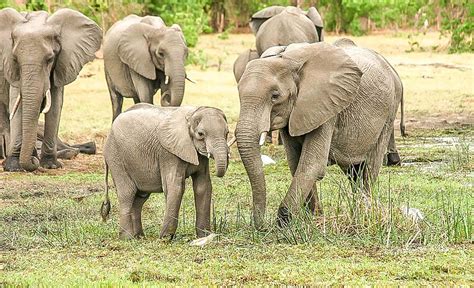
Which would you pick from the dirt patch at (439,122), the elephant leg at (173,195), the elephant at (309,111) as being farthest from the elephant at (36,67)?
the dirt patch at (439,122)

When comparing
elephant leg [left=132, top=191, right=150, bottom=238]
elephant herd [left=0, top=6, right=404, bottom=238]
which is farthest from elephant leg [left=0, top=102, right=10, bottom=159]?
elephant leg [left=132, top=191, right=150, bottom=238]

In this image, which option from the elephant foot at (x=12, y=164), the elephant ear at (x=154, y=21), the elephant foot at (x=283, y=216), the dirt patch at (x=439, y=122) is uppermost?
the elephant ear at (x=154, y=21)

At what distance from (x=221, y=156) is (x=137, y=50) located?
685 cm

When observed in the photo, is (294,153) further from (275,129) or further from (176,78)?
(176,78)

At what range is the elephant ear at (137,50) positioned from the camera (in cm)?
1462

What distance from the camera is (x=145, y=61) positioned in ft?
48.1

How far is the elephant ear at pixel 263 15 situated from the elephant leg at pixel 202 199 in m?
9.16

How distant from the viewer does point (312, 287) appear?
6.98m

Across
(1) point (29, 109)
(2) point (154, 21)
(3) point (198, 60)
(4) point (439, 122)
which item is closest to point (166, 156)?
(1) point (29, 109)

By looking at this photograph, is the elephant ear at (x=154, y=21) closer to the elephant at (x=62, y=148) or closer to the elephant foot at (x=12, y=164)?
the elephant at (x=62, y=148)

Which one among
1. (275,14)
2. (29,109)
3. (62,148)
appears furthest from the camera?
(275,14)

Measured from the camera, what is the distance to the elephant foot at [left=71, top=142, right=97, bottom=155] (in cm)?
1534

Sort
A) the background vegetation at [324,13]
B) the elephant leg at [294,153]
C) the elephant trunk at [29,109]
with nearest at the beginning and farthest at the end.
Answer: the elephant leg at [294,153], the elephant trunk at [29,109], the background vegetation at [324,13]

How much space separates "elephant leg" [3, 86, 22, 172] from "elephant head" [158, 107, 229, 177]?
480cm
